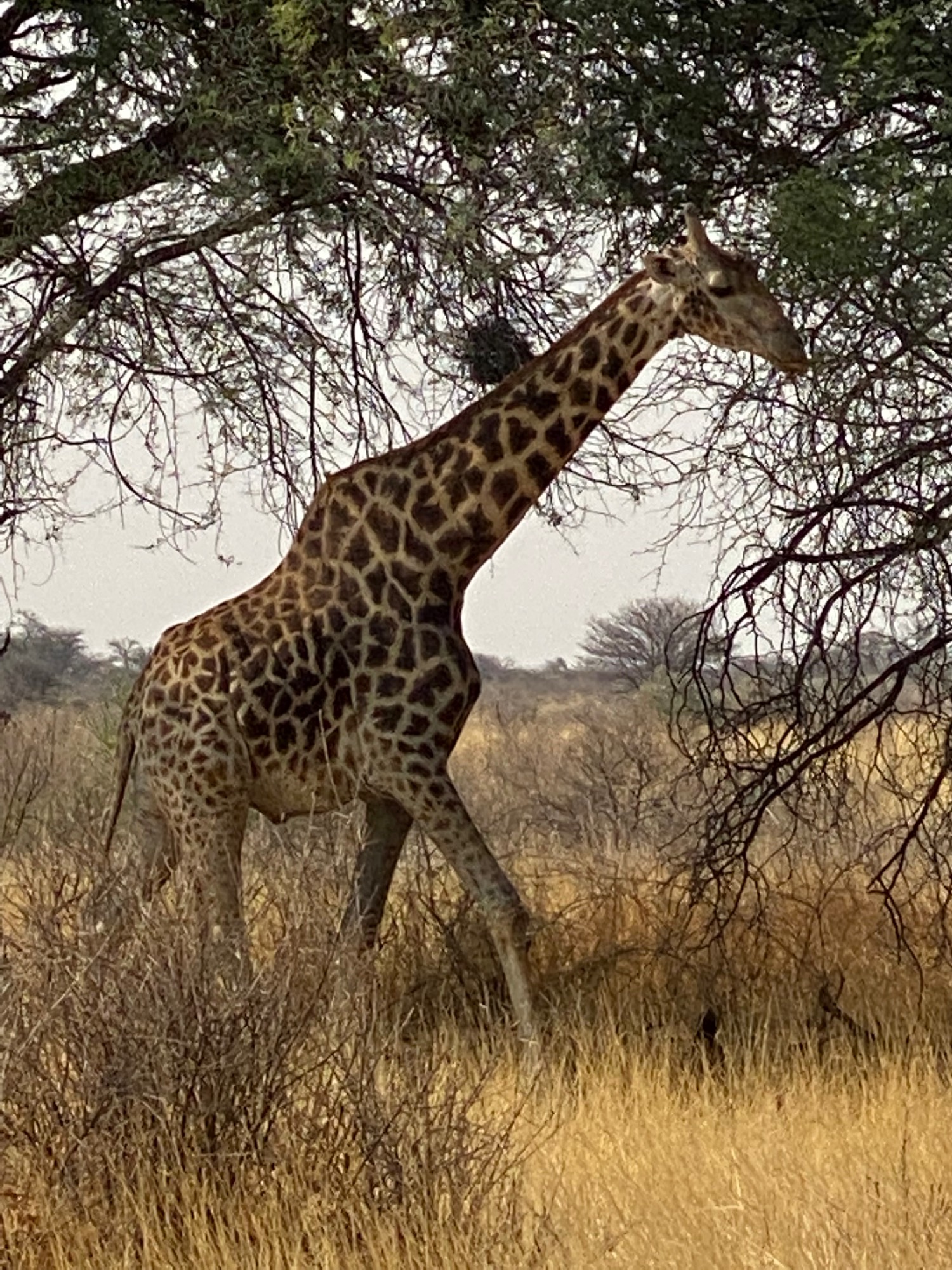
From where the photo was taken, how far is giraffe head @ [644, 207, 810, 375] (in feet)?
26.1

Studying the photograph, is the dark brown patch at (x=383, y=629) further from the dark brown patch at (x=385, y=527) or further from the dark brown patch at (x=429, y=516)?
the dark brown patch at (x=429, y=516)

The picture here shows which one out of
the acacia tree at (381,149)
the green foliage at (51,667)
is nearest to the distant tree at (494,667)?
the green foliage at (51,667)

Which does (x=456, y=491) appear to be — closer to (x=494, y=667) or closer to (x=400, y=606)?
(x=400, y=606)

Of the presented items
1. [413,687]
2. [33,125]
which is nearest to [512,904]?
[413,687]

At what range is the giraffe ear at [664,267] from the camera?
8.21 meters

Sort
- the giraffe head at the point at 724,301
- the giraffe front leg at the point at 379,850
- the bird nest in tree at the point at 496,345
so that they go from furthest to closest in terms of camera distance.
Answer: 1. the bird nest in tree at the point at 496,345
2. the giraffe front leg at the point at 379,850
3. the giraffe head at the point at 724,301

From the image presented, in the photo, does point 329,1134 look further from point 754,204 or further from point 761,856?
point 761,856

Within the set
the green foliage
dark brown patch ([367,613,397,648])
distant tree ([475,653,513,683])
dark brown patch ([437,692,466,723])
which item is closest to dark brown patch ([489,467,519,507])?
dark brown patch ([367,613,397,648])

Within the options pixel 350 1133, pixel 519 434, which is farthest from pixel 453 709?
pixel 350 1133

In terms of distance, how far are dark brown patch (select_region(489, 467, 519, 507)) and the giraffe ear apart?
927 millimetres

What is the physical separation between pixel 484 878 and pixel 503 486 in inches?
59.4

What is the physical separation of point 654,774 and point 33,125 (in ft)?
30.4

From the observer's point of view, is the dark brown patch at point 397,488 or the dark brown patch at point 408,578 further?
the dark brown patch at point 397,488

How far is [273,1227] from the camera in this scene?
528 cm
